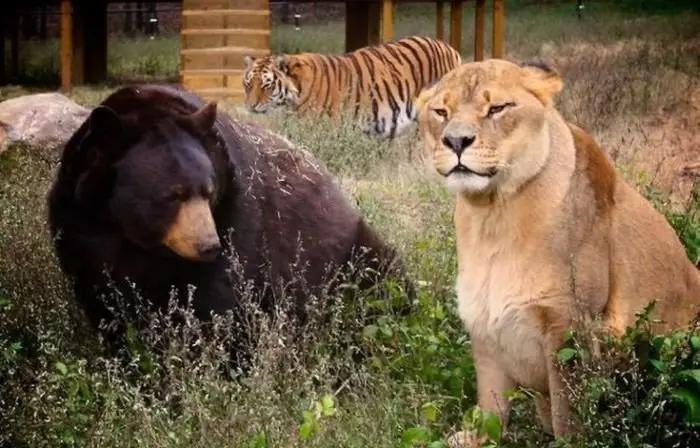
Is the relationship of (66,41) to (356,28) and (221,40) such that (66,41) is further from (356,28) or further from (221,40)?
(356,28)

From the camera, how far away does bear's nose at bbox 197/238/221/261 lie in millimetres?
5539

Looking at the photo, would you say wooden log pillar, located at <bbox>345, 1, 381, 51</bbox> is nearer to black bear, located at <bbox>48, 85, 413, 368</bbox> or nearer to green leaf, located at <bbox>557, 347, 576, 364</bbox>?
black bear, located at <bbox>48, 85, 413, 368</bbox>

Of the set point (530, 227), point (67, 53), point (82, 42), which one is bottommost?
point (82, 42)

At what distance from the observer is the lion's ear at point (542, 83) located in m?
4.92

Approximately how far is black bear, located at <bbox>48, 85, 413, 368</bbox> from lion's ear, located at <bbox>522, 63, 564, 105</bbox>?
1.33m

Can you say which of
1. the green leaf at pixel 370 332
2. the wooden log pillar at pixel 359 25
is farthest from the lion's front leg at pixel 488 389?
the wooden log pillar at pixel 359 25

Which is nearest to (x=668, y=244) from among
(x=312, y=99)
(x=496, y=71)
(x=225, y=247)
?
(x=496, y=71)

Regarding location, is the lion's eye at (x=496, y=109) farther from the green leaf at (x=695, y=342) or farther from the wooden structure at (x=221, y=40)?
the wooden structure at (x=221, y=40)

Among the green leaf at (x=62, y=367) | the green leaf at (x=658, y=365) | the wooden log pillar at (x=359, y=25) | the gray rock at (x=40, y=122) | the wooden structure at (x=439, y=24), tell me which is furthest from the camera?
the wooden log pillar at (x=359, y=25)

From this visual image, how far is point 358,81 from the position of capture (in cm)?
1513

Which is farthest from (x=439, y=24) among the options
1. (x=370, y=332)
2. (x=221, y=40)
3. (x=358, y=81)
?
(x=370, y=332)

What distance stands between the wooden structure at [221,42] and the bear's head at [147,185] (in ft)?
34.3

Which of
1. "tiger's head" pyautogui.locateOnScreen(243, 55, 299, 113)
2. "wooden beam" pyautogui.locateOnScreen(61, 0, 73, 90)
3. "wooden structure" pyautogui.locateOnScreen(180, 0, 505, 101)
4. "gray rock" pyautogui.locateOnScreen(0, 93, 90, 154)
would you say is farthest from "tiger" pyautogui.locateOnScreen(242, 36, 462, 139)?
"gray rock" pyautogui.locateOnScreen(0, 93, 90, 154)

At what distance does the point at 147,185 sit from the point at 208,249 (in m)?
0.33
